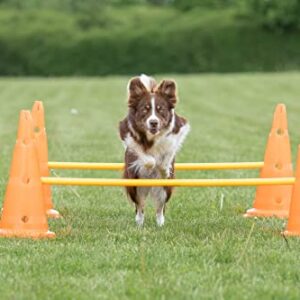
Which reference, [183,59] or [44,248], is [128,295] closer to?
[44,248]

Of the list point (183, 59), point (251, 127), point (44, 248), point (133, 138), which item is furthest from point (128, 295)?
point (183, 59)

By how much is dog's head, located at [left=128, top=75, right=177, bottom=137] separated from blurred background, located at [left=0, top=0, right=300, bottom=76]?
35.1 m

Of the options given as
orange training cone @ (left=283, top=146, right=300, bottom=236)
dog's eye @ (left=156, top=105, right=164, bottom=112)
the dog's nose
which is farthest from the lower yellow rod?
dog's eye @ (left=156, top=105, right=164, bottom=112)

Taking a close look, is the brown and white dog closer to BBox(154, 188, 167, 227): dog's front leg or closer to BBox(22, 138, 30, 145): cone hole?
BBox(154, 188, 167, 227): dog's front leg

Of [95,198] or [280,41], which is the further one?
[280,41]

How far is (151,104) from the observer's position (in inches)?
285

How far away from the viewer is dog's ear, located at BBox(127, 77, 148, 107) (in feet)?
24.2

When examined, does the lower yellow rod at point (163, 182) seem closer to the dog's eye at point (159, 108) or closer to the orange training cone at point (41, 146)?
the dog's eye at point (159, 108)

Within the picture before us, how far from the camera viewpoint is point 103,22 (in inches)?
1807

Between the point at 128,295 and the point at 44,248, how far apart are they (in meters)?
1.42

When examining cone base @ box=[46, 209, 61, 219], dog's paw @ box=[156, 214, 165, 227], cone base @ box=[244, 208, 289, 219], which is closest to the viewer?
dog's paw @ box=[156, 214, 165, 227]

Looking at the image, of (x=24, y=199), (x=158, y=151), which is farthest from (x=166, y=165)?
(x=24, y=199)

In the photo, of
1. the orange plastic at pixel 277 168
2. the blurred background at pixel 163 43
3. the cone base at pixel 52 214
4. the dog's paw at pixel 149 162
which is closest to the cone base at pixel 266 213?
the orange plastic at pixel 277 168

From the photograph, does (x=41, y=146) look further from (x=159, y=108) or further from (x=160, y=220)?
(x=159, y=108)
